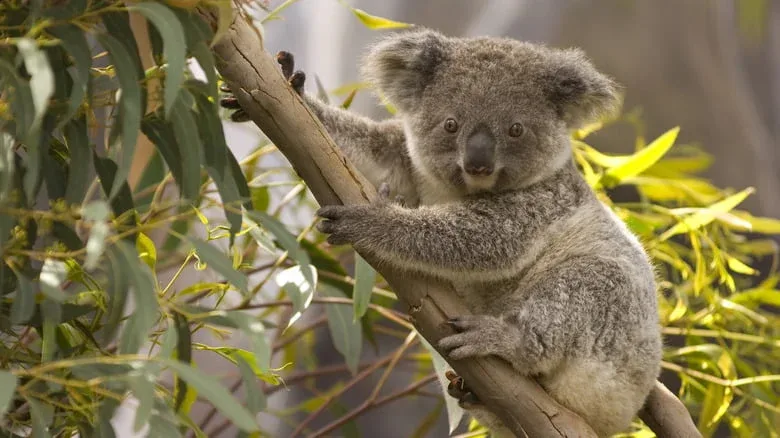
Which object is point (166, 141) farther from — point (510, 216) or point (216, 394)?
point (510, 216)

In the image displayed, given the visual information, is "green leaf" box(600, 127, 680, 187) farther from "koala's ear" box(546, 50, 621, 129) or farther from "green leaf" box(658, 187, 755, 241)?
"koala's ear" box(546, 50, 621, 129)

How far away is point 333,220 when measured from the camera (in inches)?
68.6

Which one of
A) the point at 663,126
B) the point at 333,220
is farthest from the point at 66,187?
the point at 663,126

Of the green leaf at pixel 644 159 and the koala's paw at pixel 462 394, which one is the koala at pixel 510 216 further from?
the green leaf at pixel 644 159

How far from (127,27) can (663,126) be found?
4640 millimetres

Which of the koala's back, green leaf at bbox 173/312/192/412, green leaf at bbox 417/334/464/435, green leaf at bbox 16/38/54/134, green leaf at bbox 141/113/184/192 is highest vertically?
green leaf at bbox 16/38/54/134

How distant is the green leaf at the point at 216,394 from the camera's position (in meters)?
1.02

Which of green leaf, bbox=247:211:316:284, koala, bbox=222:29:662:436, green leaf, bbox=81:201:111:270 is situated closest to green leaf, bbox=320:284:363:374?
koala, bbox=222:29:662:436

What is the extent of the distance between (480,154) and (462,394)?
52 centimetres

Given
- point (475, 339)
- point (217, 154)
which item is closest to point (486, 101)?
point (475, 339)

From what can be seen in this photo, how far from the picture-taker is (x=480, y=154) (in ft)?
6.30

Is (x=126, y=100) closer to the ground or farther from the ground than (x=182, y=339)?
farther from the ground

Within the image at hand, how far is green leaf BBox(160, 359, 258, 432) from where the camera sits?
1018 mm

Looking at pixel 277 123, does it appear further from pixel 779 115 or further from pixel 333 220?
pixel 779 115
